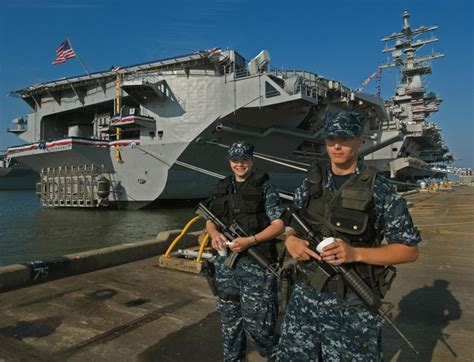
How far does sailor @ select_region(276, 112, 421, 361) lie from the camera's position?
71.2 inches

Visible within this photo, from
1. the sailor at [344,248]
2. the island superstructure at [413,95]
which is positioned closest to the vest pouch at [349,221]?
the sailor at [344,248]

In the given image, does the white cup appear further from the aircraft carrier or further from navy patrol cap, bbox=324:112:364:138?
the aircraft carrier

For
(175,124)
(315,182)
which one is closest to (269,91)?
(175,124)

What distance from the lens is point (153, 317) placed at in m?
3.94

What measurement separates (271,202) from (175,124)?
19.2m

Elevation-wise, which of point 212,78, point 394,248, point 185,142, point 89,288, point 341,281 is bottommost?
point 89,288

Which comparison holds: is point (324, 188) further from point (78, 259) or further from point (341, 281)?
point (78, 259)

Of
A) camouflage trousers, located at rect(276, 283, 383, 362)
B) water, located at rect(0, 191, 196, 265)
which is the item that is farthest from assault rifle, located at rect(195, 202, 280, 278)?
water, located at rect(0, 191, 196, 265)

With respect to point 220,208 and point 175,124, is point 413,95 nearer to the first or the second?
point 175,124

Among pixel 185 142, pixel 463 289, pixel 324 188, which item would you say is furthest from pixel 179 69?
pixel 324 188

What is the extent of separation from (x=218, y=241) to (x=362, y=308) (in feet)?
4.10

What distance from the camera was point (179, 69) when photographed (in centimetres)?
2217

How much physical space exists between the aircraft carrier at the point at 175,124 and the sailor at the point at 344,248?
16.1 m

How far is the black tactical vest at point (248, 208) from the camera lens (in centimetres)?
285
